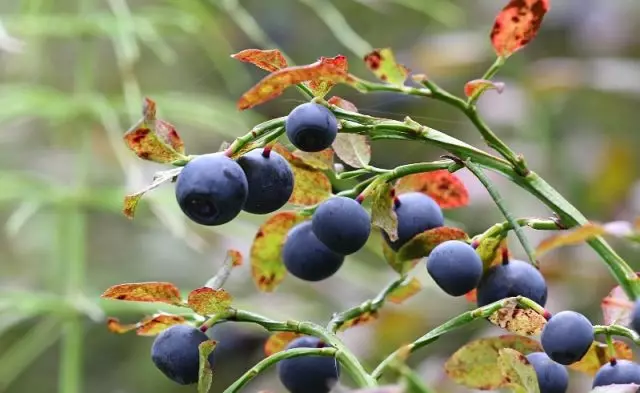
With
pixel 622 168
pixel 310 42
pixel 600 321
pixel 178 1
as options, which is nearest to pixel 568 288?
pixel 600 321

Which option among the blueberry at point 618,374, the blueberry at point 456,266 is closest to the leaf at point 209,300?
the blueberry at point 456,266

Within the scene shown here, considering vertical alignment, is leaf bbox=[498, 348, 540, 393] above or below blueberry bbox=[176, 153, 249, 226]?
below

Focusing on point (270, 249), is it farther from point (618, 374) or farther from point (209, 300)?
point (618, 374)

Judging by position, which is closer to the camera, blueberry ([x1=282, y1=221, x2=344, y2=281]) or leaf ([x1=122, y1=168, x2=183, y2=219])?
leaf ([x1=122, y1=168, x2=183, y2=219])

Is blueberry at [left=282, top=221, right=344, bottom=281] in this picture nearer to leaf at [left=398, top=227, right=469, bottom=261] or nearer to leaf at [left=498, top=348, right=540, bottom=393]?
leaf at [left=398, top=227, right=469, bottom=261]

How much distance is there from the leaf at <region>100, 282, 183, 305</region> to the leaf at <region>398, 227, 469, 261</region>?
16 centimetres


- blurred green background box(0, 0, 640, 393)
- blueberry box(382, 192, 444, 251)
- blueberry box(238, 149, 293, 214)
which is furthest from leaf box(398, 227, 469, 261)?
blurred green background box(0, 0, 640, 393)

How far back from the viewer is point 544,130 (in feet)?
7.43

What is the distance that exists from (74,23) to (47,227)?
Answer: 1151mm

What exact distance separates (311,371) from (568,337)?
0.62 ft

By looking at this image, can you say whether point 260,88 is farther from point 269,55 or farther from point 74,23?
point 74,23

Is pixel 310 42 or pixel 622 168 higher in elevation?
pixel 310 42

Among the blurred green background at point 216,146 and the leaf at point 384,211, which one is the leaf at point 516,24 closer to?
the leaf at point 384,211

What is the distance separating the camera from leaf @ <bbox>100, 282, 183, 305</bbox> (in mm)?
651
